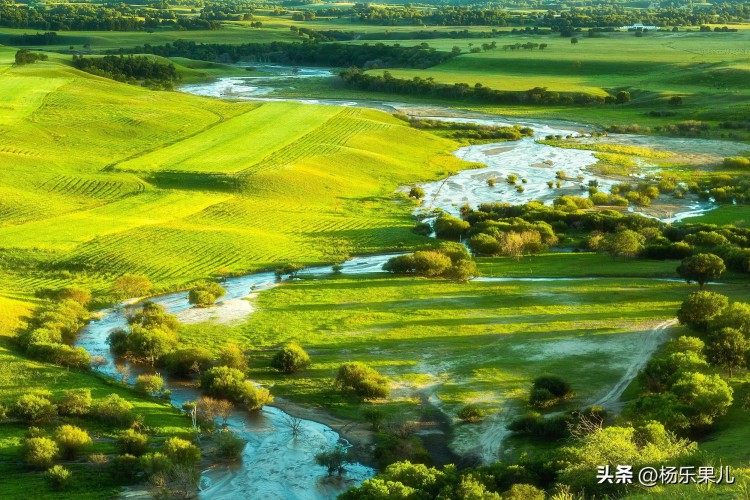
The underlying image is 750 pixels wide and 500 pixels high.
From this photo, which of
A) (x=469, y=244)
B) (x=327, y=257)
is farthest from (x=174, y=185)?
(x=469, y=244)

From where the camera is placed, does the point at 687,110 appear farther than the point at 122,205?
Yes

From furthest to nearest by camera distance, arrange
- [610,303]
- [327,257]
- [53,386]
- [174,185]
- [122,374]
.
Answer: [174,185], [327,257], [610,303], [122,374], [53,386]

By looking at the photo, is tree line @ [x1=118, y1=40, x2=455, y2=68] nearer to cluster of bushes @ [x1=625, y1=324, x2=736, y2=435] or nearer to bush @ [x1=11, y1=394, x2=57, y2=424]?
cluster of bushes @ [x1=625, y1=324, x2=736, y2=435]

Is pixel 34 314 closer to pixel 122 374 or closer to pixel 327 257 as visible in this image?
pixel 122 374

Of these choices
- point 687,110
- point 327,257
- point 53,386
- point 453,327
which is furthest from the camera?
point 687,110

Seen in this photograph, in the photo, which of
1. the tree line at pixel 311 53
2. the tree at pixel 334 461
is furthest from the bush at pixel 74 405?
the tree line at pixel 311 53
